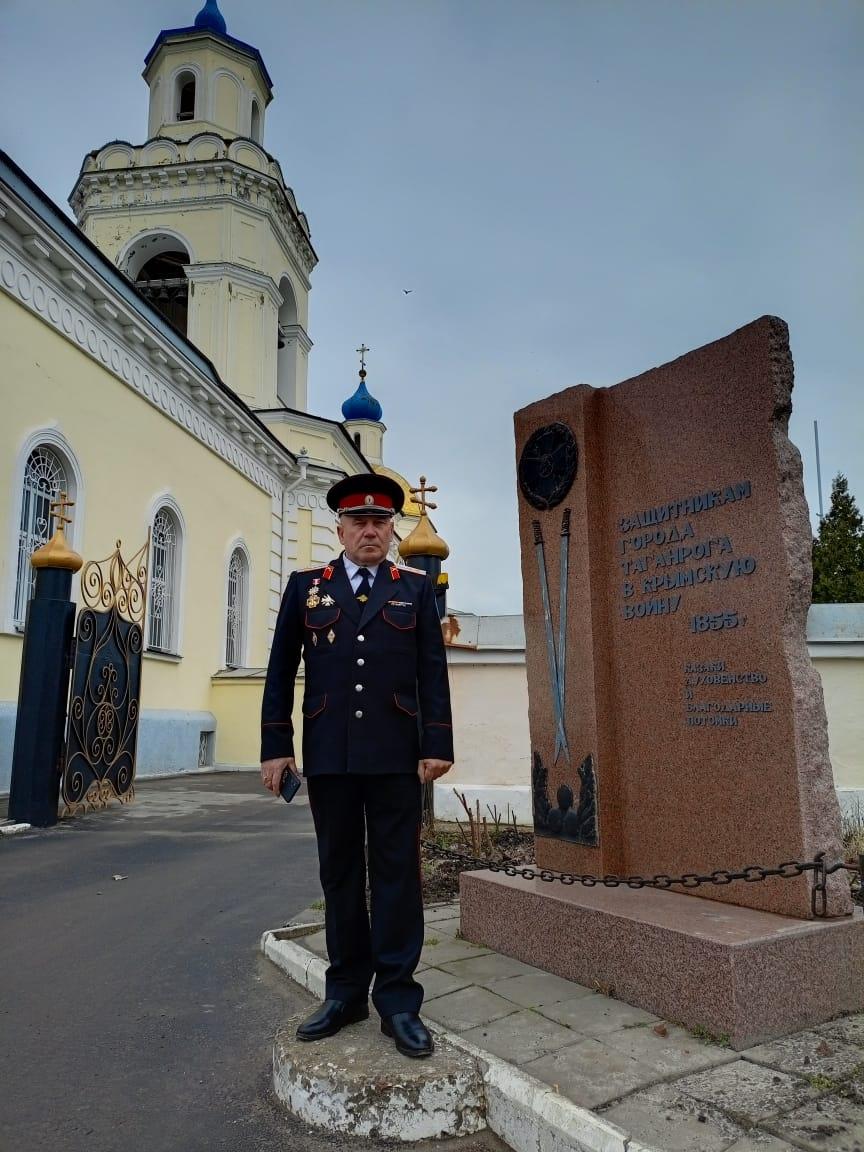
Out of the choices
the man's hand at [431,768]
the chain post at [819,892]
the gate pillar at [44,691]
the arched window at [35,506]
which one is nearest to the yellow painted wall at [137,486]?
the arched window at [35,506]

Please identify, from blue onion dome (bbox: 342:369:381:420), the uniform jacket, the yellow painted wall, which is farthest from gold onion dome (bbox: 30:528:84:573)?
blue onion dome (bbox: 342:369:381:420)

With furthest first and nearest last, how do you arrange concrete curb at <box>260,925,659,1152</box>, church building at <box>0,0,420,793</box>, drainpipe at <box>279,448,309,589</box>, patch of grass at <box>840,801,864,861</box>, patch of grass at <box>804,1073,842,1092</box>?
drainpipe at <box>279,448,309,589</box> → church building at <box>0,0,420,793</box> → patch of grass at <box>840,801,864,861</box> → patch of grass at <box>804,1073,842,1092</box> → concrete curb at <box>260,925,659,1152</box>

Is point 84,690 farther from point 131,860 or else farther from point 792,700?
point 792,700

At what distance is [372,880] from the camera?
3213 mm

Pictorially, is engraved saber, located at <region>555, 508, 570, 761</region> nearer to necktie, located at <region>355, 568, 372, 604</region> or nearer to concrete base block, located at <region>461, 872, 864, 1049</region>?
concrete base block, located at <region>461, 872, 864, 1049</region>

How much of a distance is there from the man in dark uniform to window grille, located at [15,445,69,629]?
8624 millimetres

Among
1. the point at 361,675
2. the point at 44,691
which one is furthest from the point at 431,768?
the point at 44,691

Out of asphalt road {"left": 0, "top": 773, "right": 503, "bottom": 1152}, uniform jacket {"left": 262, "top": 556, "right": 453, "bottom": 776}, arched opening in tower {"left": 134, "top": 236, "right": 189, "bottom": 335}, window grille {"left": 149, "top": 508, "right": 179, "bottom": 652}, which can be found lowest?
asphalt road {"left": 0, "top": 773, "right": 503, "bottom": 1152}

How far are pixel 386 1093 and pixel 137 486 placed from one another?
12.3m

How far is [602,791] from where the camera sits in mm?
4363

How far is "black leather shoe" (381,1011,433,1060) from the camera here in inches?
113

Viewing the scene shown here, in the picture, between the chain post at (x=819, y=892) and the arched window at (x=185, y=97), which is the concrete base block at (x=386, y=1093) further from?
the arched window at (x=185, y=97)

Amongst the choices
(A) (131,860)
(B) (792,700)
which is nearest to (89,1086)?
(B) (792,700)

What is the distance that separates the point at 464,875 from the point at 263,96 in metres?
22.9
